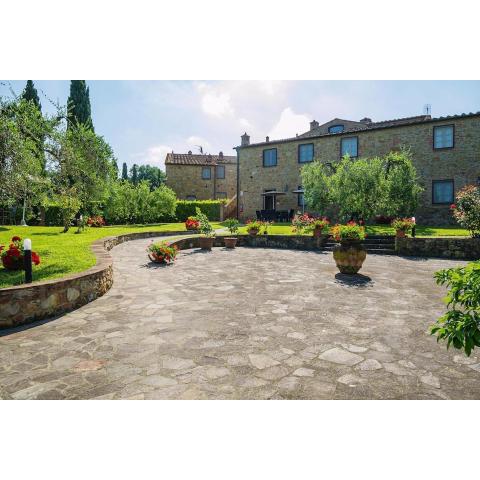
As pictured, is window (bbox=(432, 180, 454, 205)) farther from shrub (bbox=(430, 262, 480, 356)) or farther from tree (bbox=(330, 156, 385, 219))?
shrub (bbox=(430, 262, 480, 356))

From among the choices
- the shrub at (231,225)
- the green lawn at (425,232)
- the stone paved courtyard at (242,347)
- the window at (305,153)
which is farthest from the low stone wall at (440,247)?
the window at (305,153)

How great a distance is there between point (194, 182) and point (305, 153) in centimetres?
1689

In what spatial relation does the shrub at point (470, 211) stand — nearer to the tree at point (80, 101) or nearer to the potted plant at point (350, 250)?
the potted plant at point (350, 250)

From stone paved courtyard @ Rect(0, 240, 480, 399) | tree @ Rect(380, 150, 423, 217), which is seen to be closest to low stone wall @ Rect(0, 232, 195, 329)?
stone paved courtyard @ Rect(0, 240, 480, 399)

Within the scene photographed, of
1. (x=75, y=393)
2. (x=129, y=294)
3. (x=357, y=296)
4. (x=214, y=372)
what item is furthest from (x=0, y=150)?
(x=357, y=296)

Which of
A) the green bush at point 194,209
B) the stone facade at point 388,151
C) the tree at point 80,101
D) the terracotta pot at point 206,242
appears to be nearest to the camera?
the terracotta pot at point 206,242

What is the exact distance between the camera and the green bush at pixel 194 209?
29141 millimetres

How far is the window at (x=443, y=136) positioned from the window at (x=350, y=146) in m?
4.77

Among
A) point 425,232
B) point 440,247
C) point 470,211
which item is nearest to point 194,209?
point 425,232

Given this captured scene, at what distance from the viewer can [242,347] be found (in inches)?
162

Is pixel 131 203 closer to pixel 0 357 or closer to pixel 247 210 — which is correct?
pixel 247 210

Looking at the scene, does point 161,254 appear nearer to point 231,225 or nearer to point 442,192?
point 231,225

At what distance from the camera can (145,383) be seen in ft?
10.7

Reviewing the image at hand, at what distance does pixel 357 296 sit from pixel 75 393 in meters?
5.23
